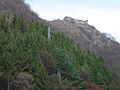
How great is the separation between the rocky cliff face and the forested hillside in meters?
41.3

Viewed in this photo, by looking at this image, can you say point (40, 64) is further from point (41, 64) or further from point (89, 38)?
point (89, 38)

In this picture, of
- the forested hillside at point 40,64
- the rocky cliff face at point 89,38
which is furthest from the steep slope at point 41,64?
the rocky cliff face at point 89,38

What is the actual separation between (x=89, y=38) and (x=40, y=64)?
9407cm

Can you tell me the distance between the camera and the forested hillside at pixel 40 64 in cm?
4784

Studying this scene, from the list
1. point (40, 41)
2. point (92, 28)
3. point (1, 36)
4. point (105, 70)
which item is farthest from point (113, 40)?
point (1, 36)

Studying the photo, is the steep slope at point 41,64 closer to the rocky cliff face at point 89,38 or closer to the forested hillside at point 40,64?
the forested hillside at point 40,64

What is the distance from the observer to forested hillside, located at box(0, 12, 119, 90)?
4784 centimetres

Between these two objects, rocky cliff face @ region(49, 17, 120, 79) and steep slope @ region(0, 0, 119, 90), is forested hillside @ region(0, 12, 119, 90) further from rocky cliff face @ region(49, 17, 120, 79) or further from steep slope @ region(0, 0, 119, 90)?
rocky cliff face @ region(49, 17, 120, 79)

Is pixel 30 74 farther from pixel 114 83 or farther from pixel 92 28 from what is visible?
pixel 92 28

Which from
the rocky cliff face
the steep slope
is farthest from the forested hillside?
the rocky cliff face

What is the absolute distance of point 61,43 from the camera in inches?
2756

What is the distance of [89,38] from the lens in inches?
5733

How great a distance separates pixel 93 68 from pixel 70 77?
14362 millimetres

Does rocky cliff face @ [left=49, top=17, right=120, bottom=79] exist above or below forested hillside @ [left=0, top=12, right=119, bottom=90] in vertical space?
above
